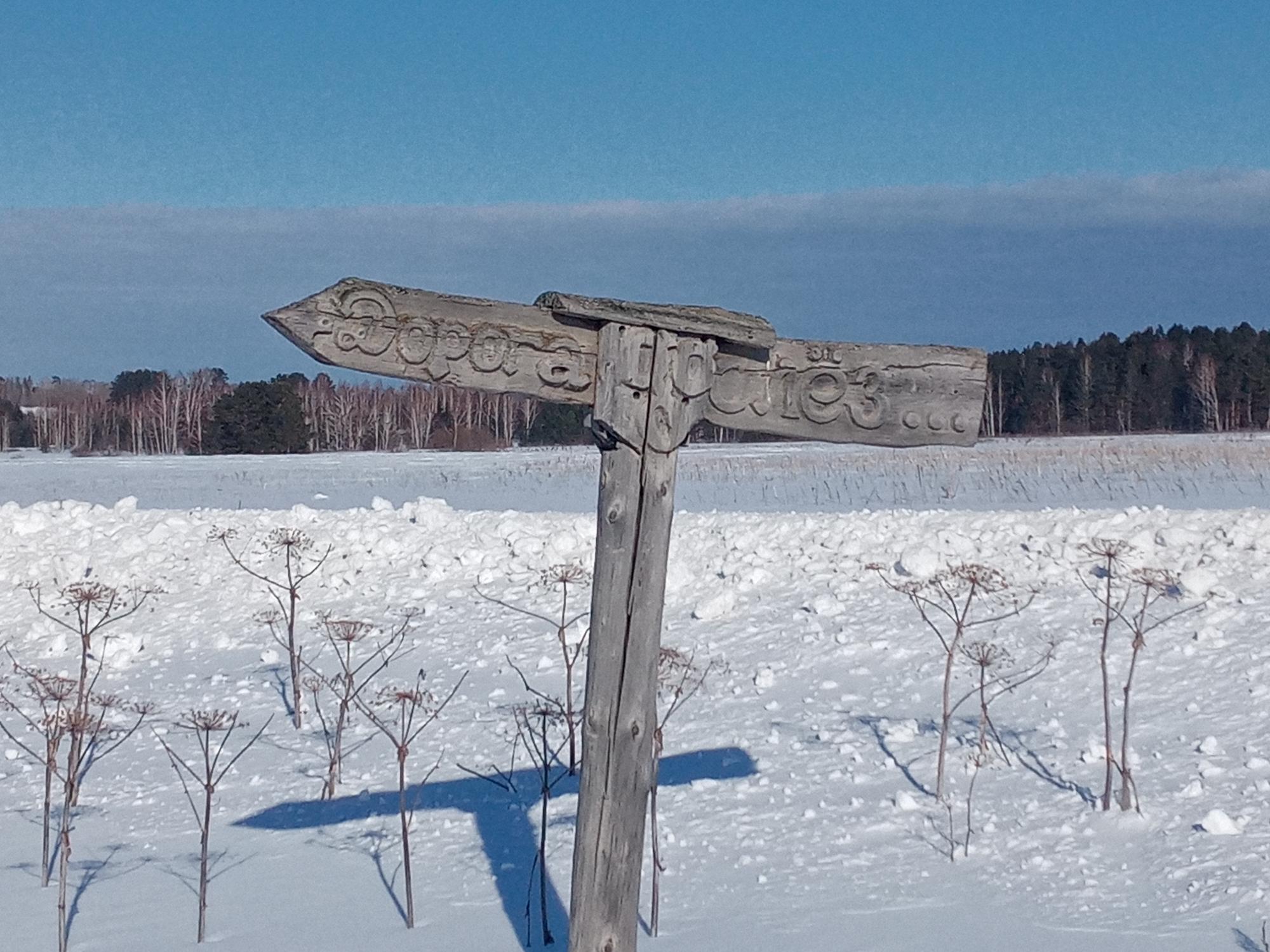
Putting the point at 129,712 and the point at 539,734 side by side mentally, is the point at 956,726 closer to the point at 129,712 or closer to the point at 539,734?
the point at 539,734

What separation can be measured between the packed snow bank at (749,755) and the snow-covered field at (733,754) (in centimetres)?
2

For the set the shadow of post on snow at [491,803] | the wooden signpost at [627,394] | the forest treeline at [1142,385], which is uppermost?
the forest treeline at [1142,385]

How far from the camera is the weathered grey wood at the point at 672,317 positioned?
3420mm

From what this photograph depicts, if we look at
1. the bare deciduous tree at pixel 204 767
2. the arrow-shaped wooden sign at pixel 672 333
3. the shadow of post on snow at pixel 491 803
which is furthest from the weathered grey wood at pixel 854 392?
the shadow of post on snow at pixel 491 803

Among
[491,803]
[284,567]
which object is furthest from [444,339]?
[284,567]

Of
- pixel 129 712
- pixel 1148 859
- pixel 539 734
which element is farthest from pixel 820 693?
pixel 129 712

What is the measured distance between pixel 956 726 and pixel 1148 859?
169cm

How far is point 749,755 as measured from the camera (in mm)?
6676

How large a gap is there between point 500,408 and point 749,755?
46.6 meters

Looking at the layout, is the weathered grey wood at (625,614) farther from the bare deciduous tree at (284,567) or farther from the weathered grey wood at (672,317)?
Answer: the bare deciduous tree at (284,567)

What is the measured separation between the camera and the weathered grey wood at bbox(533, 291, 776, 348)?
3420 millimetres

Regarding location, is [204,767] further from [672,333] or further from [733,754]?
[672,333]

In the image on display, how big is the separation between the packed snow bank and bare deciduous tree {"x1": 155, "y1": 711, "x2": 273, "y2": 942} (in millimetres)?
138

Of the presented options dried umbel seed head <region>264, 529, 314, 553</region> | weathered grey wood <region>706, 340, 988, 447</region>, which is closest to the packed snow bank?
dried umbel seed head <region>264, 529, 314, 553</region>
